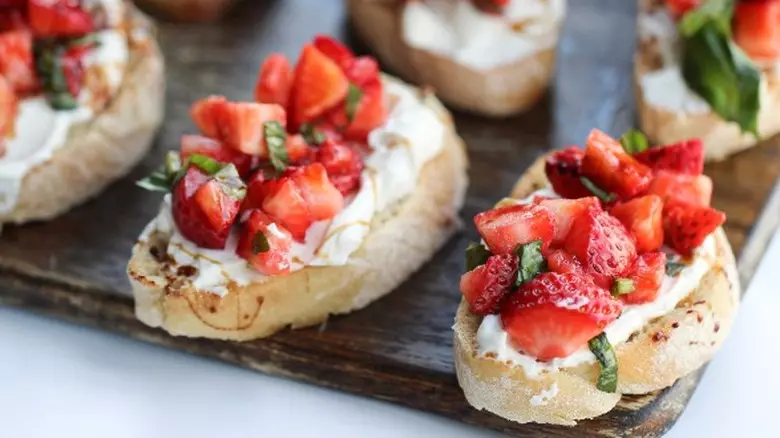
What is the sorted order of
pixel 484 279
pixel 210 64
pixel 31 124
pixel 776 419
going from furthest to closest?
pixel 210 64 → pixel 31 124 → pixel 776 419 → pixel 484 279

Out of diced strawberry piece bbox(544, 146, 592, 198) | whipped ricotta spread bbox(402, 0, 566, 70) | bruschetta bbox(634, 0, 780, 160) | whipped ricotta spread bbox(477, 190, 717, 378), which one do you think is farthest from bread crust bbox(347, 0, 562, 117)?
whipped ricotta spread bbox(477, 190, 717, 378)

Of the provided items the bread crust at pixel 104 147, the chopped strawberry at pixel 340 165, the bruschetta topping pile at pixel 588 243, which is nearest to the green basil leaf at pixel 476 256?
the bruschetta topping pile at pixel 588 243

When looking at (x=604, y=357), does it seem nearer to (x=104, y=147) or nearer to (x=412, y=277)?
(x=412, y=277)

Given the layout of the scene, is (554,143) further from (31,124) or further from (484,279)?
(31,124)

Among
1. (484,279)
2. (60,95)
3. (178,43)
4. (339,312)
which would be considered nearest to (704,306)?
(484,279)

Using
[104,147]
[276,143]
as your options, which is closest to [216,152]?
[276,143]

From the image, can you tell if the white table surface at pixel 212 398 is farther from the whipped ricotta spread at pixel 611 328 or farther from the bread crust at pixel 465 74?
the bread crust at pixel 465 74

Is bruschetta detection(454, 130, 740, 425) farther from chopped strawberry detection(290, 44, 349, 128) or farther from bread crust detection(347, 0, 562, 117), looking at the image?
bread crust detection(347, 0, 562, 117)
